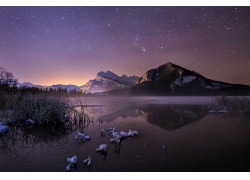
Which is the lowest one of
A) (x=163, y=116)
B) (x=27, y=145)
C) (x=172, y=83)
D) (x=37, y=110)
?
(x=27, y=145)

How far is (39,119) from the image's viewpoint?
639 cm

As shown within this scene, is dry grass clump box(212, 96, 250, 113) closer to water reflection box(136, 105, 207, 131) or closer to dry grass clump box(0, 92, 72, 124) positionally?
water reflection box(136, 105, 207, 131)

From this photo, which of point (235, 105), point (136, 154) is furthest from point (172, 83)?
point (136, 154)

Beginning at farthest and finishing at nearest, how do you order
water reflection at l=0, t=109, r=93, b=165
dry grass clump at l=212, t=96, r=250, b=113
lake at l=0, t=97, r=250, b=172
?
dry grass clump at l=212, t=96, r=250, b=113 → water reflection at l=0, t=109, r=93, b=165 → lake at l=0, t=97, r=250, b=172

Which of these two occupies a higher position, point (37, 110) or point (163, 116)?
point (37, 110)

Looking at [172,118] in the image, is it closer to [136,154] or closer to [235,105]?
[136,154]

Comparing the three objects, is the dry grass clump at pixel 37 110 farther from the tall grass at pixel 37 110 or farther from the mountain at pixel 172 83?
the mountain at pixel 172 83

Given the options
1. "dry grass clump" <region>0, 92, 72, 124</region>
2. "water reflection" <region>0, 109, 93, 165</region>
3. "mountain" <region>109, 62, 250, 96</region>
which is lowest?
"water reflection" <region>0, 109, 93, 165</region>

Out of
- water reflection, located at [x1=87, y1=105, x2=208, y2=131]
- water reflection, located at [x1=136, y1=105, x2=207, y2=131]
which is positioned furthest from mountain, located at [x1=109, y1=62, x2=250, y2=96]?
water reflection, located at [x1=136, y1=105, x2=207, y2=131]

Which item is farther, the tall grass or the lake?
the tall grass

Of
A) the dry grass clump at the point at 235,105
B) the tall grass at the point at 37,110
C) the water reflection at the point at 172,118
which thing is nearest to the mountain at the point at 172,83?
the dry grass clump at the point at 235,105

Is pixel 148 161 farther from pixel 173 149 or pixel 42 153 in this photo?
pixel 42 153
